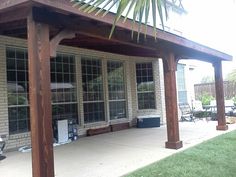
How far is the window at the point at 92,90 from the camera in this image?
1093cm

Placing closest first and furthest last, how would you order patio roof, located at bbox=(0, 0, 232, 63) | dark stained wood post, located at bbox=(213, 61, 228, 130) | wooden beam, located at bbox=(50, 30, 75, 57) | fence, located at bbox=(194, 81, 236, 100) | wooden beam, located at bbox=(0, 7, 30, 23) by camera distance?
patio roof, located at bbox=(0, 0, 232, 63) < wooden beam, located at bbox=(0, 7, 30, 23) < wooden beam, located at bbox=(50, 30, 75, 57) < dark stained wood post, located at bbox=(213, 61, 228, 130) < fence, located at bbox=(194, 81, 236, 100)

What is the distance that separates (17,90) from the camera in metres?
8.69

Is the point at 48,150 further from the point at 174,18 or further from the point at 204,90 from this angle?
the point at 204,90

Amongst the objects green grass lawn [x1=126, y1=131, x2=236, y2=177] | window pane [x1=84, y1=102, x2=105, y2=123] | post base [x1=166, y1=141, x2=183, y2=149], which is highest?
window pane [x1=84, y1=102, x2=105, y2=123]

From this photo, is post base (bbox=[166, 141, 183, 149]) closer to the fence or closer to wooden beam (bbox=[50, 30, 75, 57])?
wooden beam (bbox=[50, 30, 75, 57])

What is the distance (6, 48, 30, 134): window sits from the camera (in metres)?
8.49

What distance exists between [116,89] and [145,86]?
1.80 meters

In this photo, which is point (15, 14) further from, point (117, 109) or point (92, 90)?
point (117, 109)

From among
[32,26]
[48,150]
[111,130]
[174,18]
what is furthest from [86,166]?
[174,18]

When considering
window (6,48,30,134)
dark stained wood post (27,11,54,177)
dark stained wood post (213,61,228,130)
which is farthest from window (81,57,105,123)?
dark stained wood post (27,11,54,177)

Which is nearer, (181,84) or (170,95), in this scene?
(170,95)

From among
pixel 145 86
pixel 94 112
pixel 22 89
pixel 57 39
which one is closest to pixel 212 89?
pixel 145 86

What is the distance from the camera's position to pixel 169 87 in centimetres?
830

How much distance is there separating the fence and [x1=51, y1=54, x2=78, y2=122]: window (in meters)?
13.7
